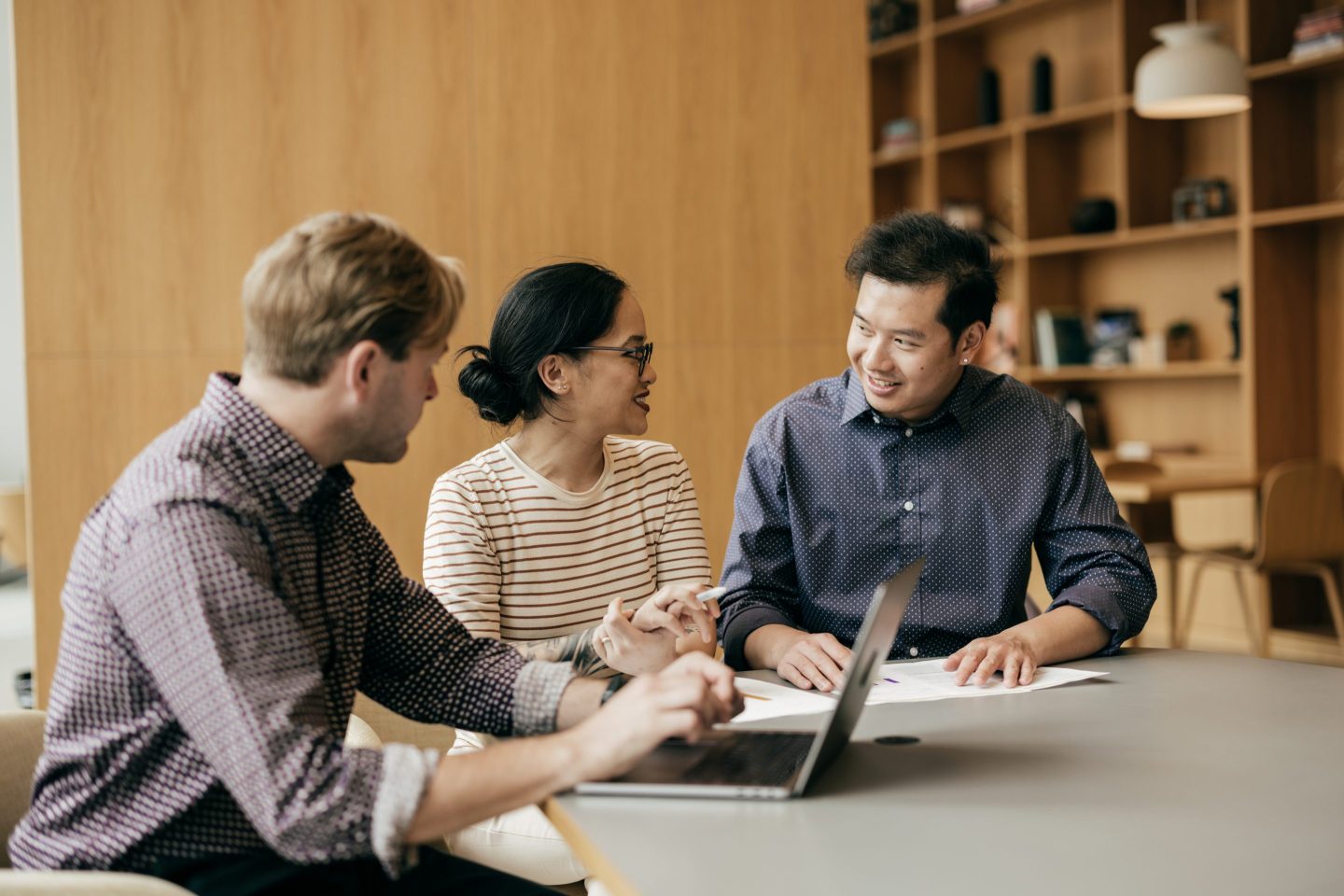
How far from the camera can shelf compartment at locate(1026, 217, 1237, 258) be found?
5.72m

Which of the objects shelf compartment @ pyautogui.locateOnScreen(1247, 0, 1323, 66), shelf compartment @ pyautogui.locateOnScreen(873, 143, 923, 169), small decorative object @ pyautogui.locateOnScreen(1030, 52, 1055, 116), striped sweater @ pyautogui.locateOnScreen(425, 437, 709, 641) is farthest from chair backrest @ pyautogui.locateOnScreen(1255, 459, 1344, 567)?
striped sweater @ pyautogui.locateOnScreen(425, 437, 709, 641)

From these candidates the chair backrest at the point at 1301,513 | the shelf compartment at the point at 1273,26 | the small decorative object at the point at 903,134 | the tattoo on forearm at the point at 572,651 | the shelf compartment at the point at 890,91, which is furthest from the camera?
the shelf compartment at the point at 890,91

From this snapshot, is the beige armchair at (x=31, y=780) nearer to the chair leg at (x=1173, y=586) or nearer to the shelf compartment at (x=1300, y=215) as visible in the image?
the chair leg at (x=1173, y=586)

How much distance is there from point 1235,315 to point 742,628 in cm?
449

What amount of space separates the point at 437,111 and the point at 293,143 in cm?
38

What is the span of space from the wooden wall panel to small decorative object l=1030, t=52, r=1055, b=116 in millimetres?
2860

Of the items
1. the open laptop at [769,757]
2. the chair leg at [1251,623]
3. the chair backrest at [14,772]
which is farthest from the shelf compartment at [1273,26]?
the chair backrest at [14,772]

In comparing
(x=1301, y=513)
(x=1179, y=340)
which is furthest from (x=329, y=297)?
(x=1179, y=340)

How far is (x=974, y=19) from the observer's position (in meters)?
6.71

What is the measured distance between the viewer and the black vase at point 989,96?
6809 mm

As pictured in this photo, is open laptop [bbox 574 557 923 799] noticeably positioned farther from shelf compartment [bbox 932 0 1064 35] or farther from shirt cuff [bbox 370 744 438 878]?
shelf compartment [bbox 932 0 1064 35]

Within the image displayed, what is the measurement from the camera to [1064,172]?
661cm

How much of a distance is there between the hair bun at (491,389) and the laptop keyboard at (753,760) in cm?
82

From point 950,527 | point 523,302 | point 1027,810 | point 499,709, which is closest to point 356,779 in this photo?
point 499,709
